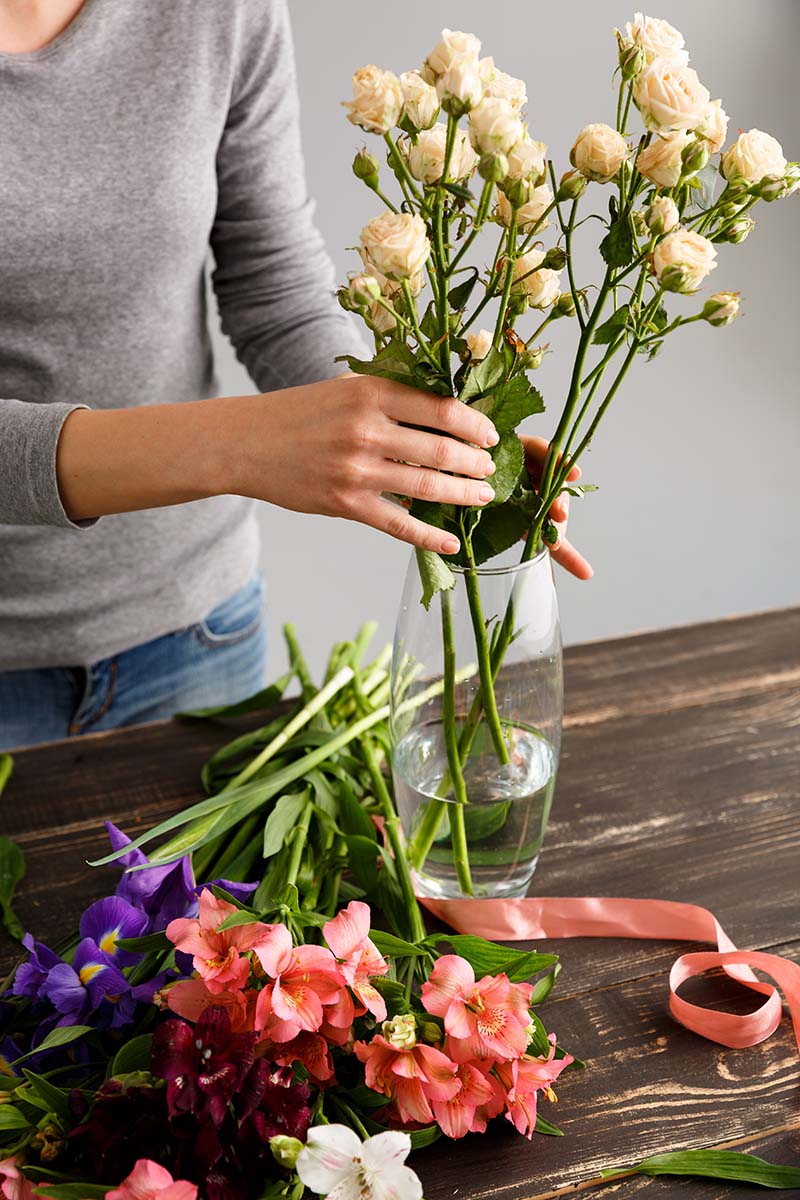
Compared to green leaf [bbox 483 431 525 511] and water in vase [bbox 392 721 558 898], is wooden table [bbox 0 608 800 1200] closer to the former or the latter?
water in vase [bbox 392 721 558 898]

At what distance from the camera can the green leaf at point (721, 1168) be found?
59cm

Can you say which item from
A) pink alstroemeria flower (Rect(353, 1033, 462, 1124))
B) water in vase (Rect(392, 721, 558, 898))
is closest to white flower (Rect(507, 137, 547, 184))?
water in vase (Rect(392, 721, 558, 898))

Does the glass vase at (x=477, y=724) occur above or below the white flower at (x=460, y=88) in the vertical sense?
below

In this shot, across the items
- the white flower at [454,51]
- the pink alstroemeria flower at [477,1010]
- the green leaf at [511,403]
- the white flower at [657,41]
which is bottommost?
the pink alstroemeria flower at [477,1010]

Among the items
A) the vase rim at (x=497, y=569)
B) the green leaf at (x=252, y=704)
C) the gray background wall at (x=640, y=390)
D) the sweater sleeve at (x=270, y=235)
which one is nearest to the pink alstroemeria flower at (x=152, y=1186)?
the vase rim at (x=497, y=569)

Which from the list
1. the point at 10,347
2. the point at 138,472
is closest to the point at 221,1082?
the point at 138,472

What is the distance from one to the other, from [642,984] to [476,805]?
0.16 meters

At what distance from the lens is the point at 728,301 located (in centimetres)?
56

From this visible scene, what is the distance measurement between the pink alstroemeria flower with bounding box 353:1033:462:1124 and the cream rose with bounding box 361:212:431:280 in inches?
14.8

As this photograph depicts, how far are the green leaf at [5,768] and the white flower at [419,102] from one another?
0.64m

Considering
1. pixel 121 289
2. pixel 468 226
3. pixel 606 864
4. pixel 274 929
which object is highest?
pixel 468 226

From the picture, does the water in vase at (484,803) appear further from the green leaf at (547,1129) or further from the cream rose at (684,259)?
the cream rose at (684,259)

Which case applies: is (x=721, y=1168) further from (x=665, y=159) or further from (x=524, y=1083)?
(x=665, y=159)

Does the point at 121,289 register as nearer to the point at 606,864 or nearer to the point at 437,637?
the point at 437,637
